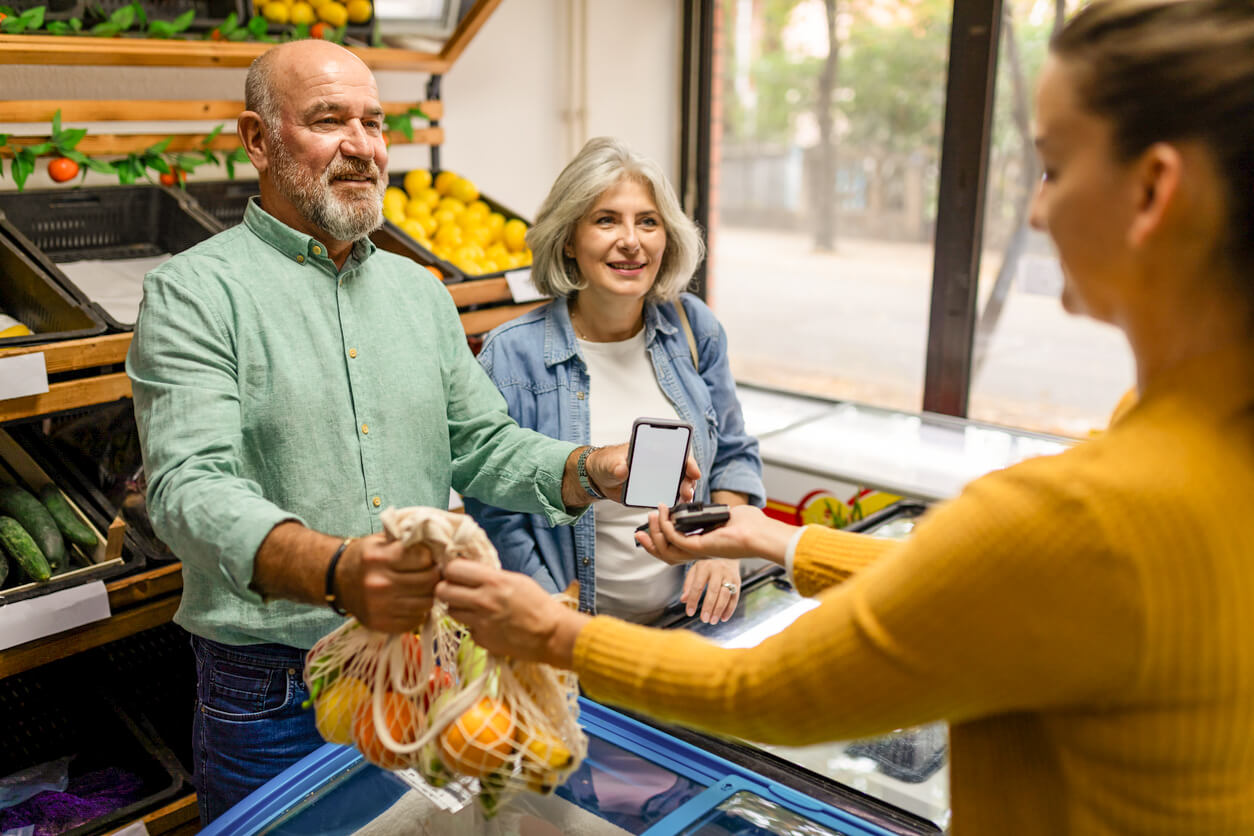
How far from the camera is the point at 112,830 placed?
204cm

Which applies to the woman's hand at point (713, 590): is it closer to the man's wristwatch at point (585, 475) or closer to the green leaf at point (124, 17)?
the man's wristwatch at point (585, 475)

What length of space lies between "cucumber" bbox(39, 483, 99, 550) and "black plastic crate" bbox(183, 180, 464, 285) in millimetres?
900

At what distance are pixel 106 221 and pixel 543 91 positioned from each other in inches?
68.8

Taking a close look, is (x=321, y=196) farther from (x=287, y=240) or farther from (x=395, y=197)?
(x=395, y=197)

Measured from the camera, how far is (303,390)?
5.12 feet

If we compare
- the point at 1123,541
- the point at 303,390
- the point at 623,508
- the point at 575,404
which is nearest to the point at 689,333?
the point at 575,404

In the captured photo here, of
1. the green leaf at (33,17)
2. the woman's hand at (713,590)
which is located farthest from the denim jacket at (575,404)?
the green leaf at (33,17)

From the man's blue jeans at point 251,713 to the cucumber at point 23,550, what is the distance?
57 centimetres

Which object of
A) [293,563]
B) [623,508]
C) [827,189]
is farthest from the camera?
[827,189]

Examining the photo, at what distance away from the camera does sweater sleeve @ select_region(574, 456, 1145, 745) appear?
71cm

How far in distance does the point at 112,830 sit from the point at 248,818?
0.97 metres

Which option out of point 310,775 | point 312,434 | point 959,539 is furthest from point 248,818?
point 959,539

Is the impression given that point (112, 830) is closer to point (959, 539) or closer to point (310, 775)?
point (310, 775)

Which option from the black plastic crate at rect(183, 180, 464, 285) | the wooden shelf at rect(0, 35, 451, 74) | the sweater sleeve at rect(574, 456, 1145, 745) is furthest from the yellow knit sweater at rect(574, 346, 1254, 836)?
the wooden shelf at rect(0, 35, 451, 74)
